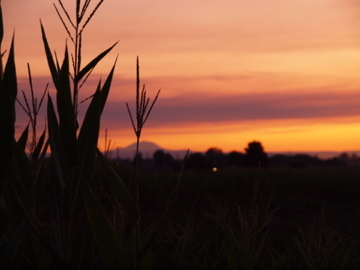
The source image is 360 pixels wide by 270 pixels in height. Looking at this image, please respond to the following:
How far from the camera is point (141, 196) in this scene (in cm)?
815

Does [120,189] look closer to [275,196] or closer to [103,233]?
[103,233]

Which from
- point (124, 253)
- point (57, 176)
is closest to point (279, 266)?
point (124, 253)

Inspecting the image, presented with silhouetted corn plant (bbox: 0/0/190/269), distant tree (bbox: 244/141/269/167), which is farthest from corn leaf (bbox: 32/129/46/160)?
distant tree (bbox: 244/141/269/167)

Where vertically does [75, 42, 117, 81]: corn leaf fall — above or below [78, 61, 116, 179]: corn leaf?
above

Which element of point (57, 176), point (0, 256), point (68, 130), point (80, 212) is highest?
point (68, 130)

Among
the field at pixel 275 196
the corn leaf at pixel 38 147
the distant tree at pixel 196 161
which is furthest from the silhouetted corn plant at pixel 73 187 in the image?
the distant tree at pixel 196 161

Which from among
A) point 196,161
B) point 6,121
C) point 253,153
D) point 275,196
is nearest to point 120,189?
point 6,121

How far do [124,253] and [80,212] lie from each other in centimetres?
18

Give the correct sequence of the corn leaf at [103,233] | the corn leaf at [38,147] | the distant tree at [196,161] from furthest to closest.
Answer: the distant tree at [196,161]
the corn leaf at [38,147]
the corn leaf at [103,233]

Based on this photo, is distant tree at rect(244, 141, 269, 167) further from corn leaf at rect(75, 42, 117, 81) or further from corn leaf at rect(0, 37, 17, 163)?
corn leaf at rect(0, 37, 17, 163)

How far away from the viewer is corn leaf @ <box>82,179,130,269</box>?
1420 mm

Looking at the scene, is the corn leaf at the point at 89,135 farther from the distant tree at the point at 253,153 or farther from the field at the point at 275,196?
the distant tree at the point at 253,153

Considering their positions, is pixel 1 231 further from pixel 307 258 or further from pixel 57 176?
pixel 307 258

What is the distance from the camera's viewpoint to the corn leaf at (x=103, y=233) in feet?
4.66
